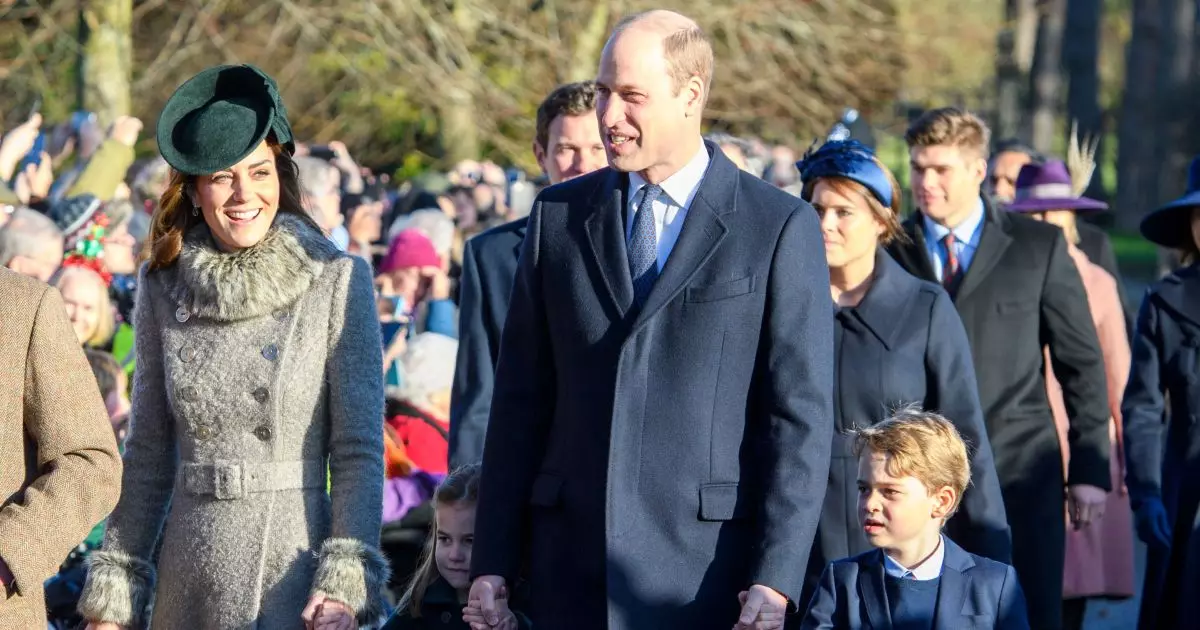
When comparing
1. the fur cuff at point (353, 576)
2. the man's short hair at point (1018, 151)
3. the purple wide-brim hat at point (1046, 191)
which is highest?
the man's short hair at point (1018, 151)

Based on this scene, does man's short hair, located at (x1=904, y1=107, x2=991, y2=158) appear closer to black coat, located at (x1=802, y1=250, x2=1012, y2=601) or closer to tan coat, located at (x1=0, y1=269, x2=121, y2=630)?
black coat, located at (x1=802, y1=250, x2=1012, y2=601)

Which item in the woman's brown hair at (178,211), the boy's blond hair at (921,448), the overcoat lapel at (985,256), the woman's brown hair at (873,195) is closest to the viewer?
the woman's brown hair at (178,211)

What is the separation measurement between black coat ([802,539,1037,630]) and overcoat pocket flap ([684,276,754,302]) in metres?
0.98

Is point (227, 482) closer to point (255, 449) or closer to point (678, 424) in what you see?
point (255, 449)

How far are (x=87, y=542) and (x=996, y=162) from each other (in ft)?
19.7

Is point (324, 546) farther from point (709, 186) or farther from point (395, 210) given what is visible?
point (395, 210)

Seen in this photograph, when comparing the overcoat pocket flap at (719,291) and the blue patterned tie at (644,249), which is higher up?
the blue patterned tie at (644,249)

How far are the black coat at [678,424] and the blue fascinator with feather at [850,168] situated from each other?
4.21 ft

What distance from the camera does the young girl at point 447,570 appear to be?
16.9ft

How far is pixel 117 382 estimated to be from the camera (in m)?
7.02

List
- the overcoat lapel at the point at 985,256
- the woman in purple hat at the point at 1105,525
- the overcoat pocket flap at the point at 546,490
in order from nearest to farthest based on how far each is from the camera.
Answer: the overcoat pocket flap at the point at 546,490
the overcoat lapel at the point at 985,256
the woman in purple hat at the point at 1105,525

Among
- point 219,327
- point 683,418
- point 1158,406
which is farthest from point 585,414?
point 1158,406

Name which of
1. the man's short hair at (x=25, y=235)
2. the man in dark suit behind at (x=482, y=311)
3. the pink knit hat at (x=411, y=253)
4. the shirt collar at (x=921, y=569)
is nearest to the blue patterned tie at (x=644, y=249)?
the shirt collar at (x=921, y=569)

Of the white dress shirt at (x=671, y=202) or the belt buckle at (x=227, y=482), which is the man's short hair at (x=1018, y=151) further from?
the belt buckle at (x=227, y=482)
